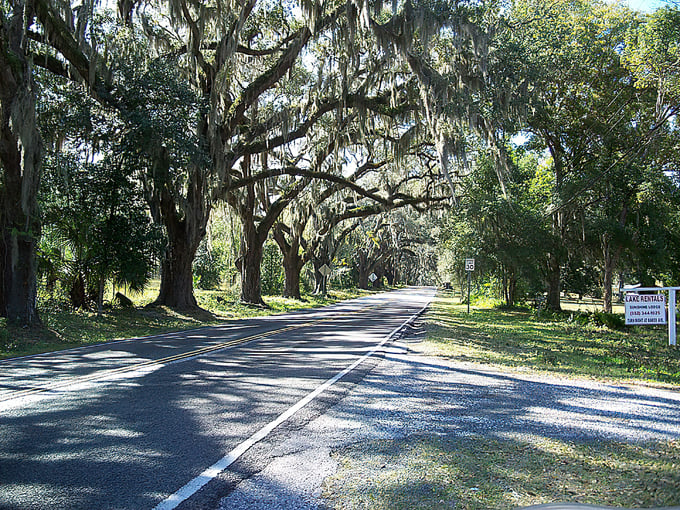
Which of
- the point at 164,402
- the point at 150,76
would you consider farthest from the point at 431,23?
the point at 164,402

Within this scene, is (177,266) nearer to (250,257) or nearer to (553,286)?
(250,257)

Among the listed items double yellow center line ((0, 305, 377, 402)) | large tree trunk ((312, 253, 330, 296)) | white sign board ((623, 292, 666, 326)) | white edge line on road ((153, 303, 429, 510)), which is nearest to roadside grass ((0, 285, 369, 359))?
double yellow center line ((0, 305, 377, 402))

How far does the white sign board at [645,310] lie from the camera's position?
40.1ft

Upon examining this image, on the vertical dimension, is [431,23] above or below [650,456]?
above

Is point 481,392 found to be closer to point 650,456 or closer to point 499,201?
point 650,456

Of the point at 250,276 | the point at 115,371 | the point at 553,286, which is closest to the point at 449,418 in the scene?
the point at 115,371

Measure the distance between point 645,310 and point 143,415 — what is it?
11.1m

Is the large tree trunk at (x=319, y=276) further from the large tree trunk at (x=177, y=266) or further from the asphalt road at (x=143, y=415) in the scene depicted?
the asphalt road at (x=143, y=415)

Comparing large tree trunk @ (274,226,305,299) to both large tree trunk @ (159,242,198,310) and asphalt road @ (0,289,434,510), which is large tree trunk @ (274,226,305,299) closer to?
large tree trunk @ (159,242,198,310)

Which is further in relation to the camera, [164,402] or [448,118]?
[448,118]

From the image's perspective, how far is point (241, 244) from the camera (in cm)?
2931

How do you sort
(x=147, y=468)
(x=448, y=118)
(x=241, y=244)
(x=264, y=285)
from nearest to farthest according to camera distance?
(x=147, y=468), (x=448, y=118), (x=241, y=244), (x=264, y=285)

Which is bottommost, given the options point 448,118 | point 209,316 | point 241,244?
point 209,316

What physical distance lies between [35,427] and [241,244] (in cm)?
2412
